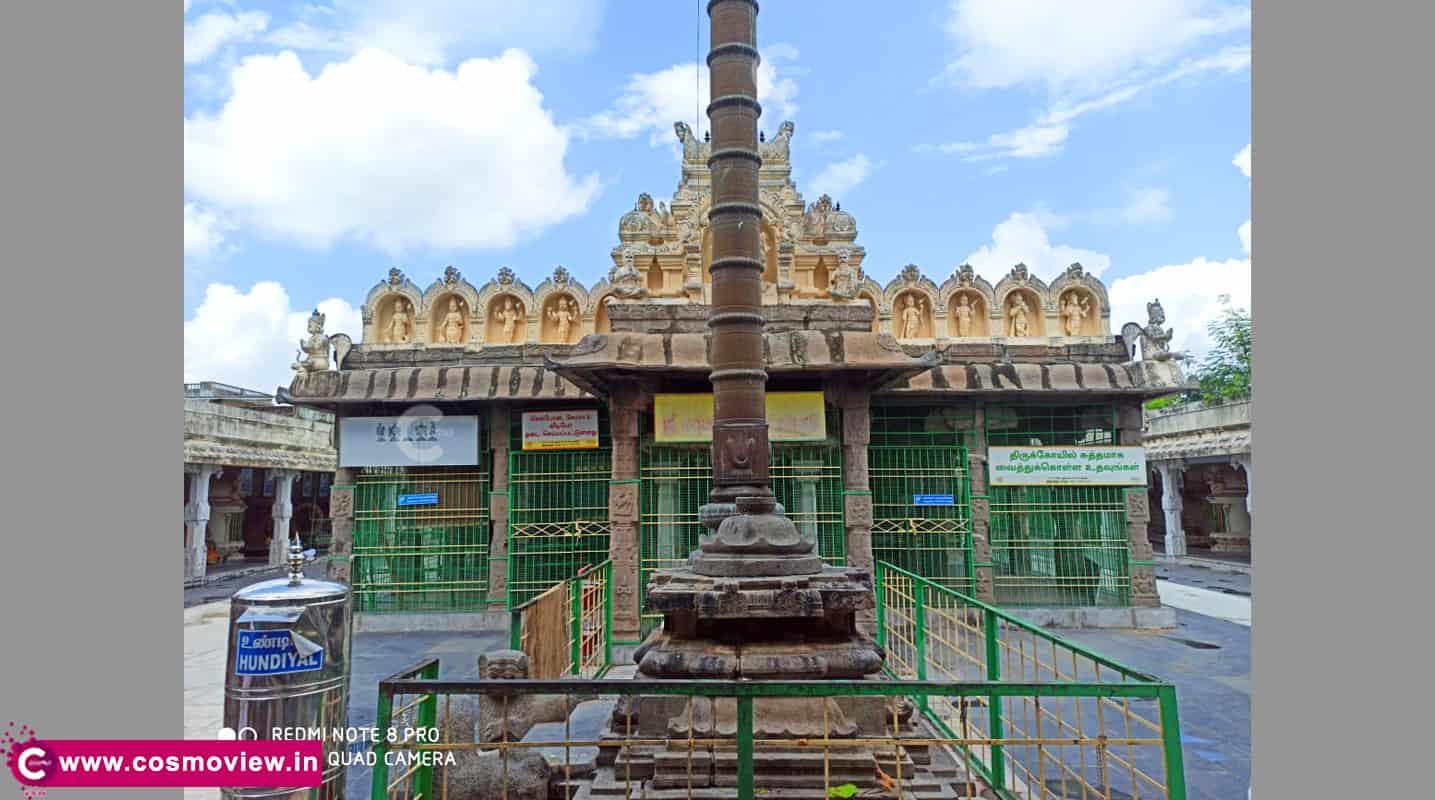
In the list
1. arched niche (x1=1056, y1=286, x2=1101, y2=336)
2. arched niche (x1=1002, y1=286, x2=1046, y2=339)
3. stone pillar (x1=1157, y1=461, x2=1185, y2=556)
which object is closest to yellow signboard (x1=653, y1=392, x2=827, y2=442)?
arched niche (x1=1002, y1=286, x2=1046, y2=339)

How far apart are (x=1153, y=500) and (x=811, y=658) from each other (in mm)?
29796

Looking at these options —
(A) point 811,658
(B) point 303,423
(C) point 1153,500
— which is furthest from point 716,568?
(C) point 1153,500

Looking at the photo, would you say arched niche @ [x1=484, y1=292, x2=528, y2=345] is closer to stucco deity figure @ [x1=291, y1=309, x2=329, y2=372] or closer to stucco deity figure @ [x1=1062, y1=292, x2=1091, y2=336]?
stucco deity figure @ [x1=291, y1=309, x2=329, y2=372]

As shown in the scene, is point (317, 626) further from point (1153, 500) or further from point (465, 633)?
point (1153, 500)

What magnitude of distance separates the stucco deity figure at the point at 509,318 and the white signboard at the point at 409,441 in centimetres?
197

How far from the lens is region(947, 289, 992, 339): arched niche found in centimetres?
1369

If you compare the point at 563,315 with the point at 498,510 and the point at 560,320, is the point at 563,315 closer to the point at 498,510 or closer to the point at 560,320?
the point at 560,320

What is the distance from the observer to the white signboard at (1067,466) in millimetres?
12055

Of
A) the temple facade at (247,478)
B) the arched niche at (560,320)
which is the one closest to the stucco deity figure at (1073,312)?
the arched niche at (560,320)

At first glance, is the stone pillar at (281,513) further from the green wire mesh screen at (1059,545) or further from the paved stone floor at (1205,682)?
the paved stone floor at (1205,682)

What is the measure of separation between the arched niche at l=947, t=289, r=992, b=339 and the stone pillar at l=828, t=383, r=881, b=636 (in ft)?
12.0

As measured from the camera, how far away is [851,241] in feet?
43.1

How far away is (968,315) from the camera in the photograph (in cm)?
1373
